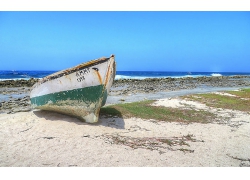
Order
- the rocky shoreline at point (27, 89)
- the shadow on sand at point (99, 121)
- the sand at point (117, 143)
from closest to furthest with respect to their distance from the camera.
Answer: the sand at point (117, 143)
the shadow on sand at point (99, 121)
the rocky shoreline at point (27, 89)

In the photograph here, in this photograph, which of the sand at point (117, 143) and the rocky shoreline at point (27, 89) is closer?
the sand at point (117, 143)

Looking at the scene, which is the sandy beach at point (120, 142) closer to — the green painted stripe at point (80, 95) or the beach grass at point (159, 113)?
the beach grass at point (159, 113)

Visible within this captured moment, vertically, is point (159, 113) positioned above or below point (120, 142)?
above

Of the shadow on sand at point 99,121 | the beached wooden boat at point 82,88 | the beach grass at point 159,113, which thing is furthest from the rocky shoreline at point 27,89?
the beach grass at point 159,113

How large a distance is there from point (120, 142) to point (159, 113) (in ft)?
11.8

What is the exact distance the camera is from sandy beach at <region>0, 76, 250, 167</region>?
183 inches

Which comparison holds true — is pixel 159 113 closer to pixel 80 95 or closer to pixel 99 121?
pixel 99 121

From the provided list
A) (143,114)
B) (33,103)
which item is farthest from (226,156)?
(33,103)

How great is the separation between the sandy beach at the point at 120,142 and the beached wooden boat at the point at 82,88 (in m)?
0.38

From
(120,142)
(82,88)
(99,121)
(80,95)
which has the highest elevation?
(82,88)

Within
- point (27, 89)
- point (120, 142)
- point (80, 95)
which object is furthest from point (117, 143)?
point (27, 89)

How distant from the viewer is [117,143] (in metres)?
5.58

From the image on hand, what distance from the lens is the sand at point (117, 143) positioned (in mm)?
4637
